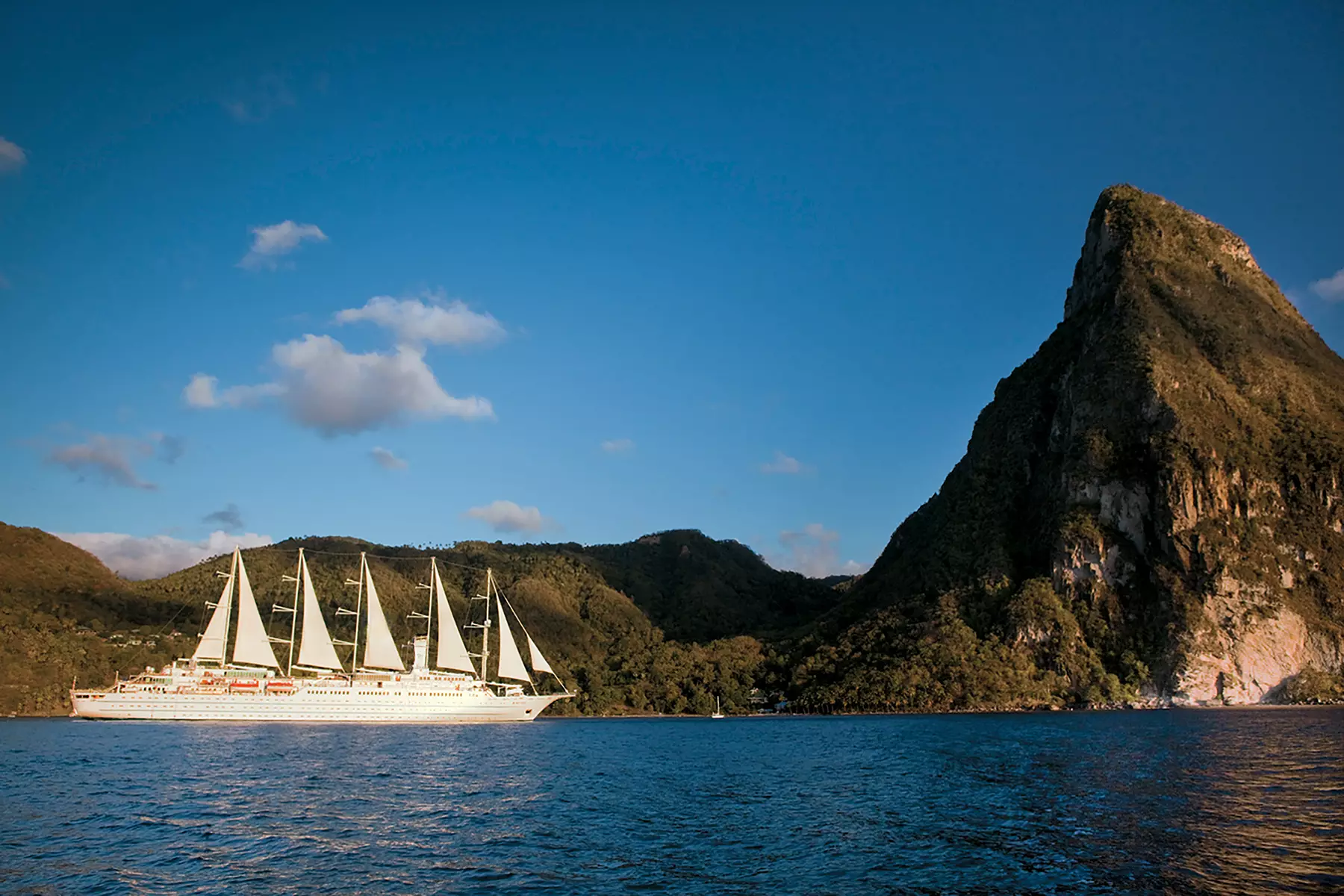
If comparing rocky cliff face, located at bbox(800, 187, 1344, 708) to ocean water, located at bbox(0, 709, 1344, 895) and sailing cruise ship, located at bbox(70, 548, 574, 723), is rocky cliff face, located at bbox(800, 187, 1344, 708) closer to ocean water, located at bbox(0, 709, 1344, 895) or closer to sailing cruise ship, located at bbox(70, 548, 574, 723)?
sailing cruise ship, located at bbox(70, 548, 574, 723)

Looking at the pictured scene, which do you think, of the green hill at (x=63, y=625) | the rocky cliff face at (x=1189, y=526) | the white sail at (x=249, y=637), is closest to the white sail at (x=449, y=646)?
the white sail at (x=249, y=637)

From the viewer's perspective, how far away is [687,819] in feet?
→ 123

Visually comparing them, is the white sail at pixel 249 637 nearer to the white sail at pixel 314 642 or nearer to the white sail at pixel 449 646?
the white sail at pixel 314 642

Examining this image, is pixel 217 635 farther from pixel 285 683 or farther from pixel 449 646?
pixel 449 646

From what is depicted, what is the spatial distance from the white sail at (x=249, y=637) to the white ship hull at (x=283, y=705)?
19.2ft

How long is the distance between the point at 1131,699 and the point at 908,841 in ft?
466

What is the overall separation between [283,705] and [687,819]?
315ft

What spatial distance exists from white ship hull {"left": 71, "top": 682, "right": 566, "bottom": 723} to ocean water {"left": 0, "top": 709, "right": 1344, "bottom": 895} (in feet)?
150

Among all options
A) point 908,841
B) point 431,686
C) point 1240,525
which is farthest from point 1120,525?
point 908,841

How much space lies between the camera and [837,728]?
112 m

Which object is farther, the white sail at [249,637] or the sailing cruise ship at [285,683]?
the sailing cruise ship at [285,683]

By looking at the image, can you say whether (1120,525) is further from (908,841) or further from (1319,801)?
(908,841)

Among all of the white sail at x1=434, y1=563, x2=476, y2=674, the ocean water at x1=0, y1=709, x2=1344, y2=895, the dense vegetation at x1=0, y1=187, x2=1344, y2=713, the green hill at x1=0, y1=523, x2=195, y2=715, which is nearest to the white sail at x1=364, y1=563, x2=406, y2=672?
the white sail at x1=434, y1=563, x2=476, y2=674

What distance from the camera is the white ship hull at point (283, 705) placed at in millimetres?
115125
